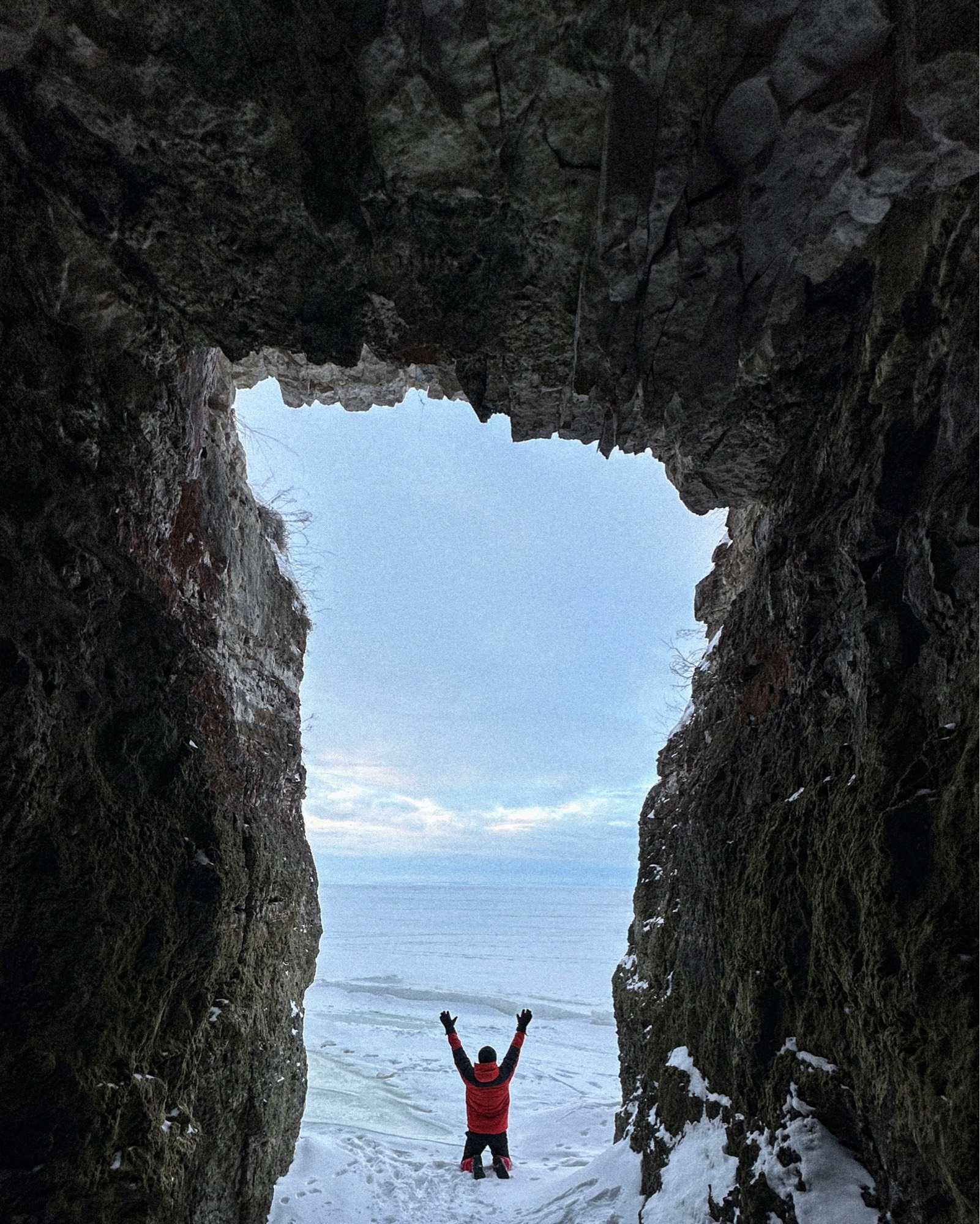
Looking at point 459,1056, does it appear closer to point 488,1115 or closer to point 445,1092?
point 488,1115

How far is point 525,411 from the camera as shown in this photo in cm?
469

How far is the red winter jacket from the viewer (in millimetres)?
8391

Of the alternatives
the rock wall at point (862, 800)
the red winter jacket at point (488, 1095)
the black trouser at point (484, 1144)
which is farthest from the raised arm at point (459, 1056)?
the rock wall at point (862, 800)

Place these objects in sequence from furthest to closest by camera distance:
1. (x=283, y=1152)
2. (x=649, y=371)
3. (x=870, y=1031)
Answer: (x=283, y=1152), (x=649, y=371), (x=870, y=1031)

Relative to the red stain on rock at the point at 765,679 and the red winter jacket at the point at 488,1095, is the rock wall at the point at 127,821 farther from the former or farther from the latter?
the red stain on rock at the point at 765,679

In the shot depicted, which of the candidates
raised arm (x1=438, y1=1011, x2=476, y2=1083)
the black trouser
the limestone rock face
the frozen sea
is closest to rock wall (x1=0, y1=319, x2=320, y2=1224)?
the limestone rock face

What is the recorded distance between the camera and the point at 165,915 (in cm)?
460

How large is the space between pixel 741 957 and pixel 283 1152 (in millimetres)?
4932

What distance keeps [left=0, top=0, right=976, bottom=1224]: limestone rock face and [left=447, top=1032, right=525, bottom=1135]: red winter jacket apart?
3345mm

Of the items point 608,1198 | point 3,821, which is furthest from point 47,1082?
point 608,1198

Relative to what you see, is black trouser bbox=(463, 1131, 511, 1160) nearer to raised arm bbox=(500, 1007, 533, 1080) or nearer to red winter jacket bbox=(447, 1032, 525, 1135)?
red winter jacket bbox=(447, 1032, 525, 1135)

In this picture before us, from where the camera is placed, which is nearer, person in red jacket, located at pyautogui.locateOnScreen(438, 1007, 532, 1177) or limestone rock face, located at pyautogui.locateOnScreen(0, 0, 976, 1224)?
limestone rock face, located at pyautogui.locateOnScreen(0, 0, 976, 1224)

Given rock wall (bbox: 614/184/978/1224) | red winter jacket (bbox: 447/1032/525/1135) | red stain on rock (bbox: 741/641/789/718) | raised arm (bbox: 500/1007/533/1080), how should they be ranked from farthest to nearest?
1. raised arm (bbox: 500/1007/533/1080)
2. red winter jacket (bbox: 447/1032/525/1135)
3. red stain on rock (bbox: 741/641/789/718)
4. rock wall (bbox: 614/184/978/1224)

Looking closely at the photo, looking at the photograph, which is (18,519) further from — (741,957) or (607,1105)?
(607,1105)
